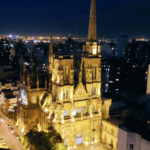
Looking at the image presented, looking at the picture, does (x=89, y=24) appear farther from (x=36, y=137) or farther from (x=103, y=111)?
(x=36, y=137)

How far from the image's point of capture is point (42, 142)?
3275 cm

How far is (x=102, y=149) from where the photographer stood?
37.4 m

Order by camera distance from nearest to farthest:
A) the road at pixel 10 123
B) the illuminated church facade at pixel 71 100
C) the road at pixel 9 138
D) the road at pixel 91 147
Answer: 1. the illuminated church facade at pixel 71 100
2. the road at pixel 91 147
3. the road at pixel 9 138
4. the road at pixel 10 123

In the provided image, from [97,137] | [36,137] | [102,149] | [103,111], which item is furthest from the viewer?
[103,111]

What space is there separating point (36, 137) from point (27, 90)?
1073 centimetres

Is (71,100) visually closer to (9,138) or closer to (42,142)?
(42,142)

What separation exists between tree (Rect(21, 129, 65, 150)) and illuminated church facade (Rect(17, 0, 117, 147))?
9.39 ft

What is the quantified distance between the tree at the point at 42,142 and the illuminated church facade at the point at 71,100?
2.86m

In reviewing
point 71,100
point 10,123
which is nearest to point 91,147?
point 71,100

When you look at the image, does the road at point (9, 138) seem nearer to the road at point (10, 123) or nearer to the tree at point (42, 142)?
the road at point (10, 123)

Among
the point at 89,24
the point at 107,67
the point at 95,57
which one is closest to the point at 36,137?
the point at 95,57

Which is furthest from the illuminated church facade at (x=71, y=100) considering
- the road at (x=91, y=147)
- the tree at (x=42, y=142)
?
the tree at (x=42, y=142)

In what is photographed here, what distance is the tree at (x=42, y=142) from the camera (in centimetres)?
3247

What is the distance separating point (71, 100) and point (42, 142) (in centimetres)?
906
